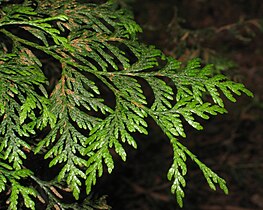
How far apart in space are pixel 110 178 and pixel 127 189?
373mm

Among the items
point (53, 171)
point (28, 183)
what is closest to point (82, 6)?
point (28, 183)

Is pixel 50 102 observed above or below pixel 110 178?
below

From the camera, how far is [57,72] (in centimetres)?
290

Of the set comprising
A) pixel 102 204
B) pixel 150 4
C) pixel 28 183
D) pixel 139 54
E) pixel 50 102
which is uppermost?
pixel 150 4

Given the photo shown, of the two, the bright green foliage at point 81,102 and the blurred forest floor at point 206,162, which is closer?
the bright green foliage at point 81,102

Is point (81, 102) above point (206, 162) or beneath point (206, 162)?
beneath

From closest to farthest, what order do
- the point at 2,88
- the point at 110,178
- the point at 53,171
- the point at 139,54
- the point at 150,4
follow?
the point at 2,88, the point at 139,54, the point at 53,171, the point at 110,178, the point at 150,4

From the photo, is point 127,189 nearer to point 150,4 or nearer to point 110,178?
point 110,178

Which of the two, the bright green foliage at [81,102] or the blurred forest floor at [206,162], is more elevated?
the blurred forest floor at [206,162]

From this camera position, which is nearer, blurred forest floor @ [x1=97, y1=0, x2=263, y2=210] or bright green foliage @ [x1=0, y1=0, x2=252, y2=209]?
bright green foliage @ [x1=0, y1=0, x2=252, y2=209]

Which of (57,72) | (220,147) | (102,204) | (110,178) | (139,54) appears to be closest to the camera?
(139,54)

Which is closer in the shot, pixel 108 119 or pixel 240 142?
pixel 108 119

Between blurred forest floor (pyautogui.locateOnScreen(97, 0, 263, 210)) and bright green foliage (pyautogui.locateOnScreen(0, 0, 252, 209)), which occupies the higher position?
blurred forest floor (pyautogui.locateOnScreen(97, 0, 263, 210))

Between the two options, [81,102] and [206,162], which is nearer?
[81,102]
